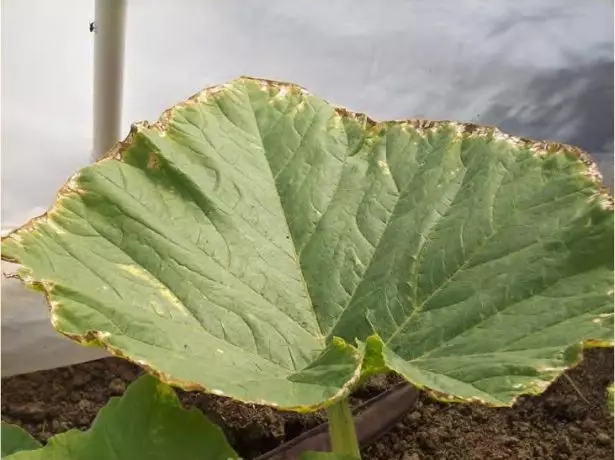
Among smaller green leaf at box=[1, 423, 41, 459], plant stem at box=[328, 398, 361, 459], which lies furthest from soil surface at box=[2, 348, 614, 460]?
plant stem at box=[328, 398, 361, 459]

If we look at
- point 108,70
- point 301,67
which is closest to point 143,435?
point 108,70

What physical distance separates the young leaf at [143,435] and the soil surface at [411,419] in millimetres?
297

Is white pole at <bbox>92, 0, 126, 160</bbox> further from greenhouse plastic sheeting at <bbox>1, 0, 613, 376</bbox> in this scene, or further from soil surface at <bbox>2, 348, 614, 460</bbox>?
soil surface at <bbox>2, 348, 614, 460</bbox>

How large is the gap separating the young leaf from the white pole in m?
0.52

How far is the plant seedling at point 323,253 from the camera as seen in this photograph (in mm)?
669

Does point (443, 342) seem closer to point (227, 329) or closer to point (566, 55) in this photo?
point (227, 329)

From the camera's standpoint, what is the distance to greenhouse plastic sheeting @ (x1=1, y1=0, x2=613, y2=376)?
1.27 m

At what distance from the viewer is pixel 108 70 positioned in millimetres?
1135

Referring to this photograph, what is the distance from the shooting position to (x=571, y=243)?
0.76 metres

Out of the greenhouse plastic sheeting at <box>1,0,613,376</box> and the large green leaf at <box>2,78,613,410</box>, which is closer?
the large green leaf at <box>2,78,613,410</box>

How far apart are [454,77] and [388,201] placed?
0.70 m

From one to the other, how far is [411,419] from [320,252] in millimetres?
343

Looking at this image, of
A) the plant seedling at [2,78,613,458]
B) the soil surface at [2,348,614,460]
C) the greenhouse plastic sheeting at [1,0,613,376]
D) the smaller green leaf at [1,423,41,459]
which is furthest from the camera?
the greenhouse plastic sheeting at [1,0,613,376]

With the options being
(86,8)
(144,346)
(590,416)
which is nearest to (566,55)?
(590,416)
